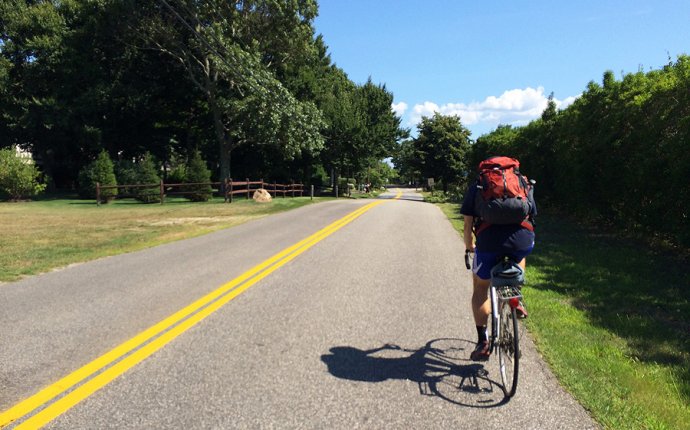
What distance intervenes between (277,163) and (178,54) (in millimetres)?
14368

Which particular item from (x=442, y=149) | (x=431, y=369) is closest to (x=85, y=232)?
(x=431, y=369)

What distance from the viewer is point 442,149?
177 ft

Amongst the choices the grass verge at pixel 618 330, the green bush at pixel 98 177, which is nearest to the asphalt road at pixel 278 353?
the grass verge at pixel 618 330

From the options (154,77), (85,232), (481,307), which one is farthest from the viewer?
(154,77)

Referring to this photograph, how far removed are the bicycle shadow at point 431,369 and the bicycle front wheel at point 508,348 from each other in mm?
120

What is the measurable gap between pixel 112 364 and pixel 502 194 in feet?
11.9

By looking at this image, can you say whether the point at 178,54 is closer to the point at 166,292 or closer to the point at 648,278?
the point at 166,292

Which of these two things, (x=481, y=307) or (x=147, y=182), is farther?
(x=147, y=182)


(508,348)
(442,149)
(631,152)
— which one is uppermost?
(442,149)

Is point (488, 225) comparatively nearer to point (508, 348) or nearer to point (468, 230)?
point (468, 230)

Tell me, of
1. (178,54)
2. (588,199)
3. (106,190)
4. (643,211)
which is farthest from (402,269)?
(178,54)

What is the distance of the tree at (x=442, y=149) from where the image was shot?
5353 centimetres

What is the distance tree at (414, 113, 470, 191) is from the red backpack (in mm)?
50075

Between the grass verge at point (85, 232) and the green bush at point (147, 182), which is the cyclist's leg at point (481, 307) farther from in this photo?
the green bush at point (147, 182)
